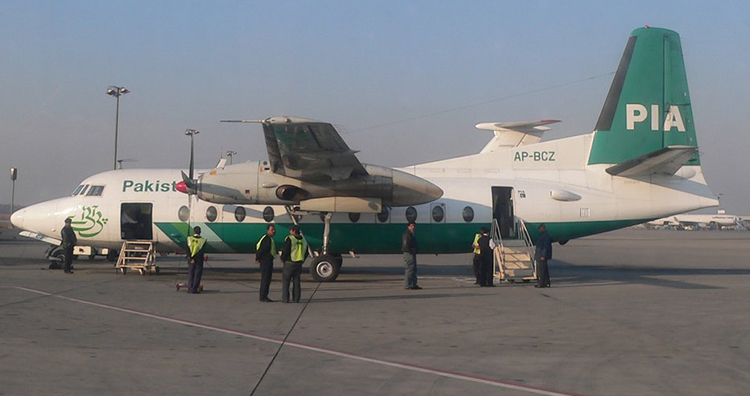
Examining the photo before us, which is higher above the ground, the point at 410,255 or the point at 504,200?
the point at 504,200

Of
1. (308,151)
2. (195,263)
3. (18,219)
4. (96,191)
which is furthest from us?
(18,219)

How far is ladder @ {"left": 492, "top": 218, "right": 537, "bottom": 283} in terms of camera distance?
18859 millimetres

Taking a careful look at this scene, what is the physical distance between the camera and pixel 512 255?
19.0 metres

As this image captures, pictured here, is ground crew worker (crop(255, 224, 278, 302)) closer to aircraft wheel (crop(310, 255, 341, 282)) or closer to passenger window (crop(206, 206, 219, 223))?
aircraft wheel (crop(310, 255, 341, 282))

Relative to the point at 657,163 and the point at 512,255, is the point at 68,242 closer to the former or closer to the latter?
the point at 512,255

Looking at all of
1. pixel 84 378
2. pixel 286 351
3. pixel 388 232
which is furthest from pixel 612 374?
pixel 388 232

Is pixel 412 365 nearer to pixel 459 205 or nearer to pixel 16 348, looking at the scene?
pixel 16 348

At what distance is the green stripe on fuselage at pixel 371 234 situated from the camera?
19.5 m

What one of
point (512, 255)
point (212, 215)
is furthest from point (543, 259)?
point (212, 215)

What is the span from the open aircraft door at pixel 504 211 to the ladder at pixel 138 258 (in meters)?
9.60

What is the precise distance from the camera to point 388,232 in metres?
19.7

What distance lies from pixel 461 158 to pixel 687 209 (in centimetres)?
649

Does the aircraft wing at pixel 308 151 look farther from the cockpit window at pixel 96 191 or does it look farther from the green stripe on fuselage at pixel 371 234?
the cockpit window at pixel 96 191

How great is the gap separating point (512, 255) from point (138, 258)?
1026 centimetres
